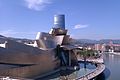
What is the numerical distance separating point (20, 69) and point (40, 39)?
1339 centimetres

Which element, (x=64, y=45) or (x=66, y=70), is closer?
(x=66, y=70)

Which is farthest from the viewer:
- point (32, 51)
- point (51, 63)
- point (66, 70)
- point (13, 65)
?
point (66, 70)

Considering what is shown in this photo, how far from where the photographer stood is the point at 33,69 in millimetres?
36406

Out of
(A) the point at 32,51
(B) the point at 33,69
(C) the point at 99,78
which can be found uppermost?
(A) the point at 32,51

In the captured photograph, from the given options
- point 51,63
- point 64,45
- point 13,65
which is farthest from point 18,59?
point 64,45

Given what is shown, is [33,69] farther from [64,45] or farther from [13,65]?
[64,45]

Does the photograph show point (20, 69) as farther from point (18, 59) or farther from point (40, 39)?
point (40, 39)

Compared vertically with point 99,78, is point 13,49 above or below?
above

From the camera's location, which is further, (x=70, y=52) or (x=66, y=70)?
(x=70, y=52)

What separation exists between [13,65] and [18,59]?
1333mm

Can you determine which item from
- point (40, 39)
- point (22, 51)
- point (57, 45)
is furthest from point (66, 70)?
point (22, 51)

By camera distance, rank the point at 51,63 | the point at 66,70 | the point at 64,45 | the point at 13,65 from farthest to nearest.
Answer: the point at 64,45 < the point at 66,70 < the point at 51,63 < the point at 13,65

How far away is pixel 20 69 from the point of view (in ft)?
108

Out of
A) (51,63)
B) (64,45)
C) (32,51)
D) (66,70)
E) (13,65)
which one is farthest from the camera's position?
(64,45)
